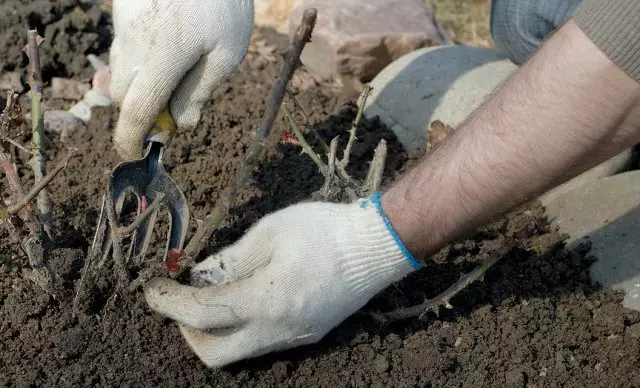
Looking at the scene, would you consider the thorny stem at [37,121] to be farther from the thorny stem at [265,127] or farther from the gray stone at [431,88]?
the gray stone at [431,88]

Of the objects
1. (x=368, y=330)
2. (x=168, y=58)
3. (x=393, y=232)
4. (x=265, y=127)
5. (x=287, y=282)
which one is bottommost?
(x=368, y=330)

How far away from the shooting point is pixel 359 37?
3.43 m

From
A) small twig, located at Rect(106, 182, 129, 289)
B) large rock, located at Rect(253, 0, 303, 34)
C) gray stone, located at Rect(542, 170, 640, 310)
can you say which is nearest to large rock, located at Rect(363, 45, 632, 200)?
gray stone, located at Rect(542, 170, 640, 310)

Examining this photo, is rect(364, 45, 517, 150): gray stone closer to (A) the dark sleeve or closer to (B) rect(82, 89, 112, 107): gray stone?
(B) rect(82, 89, 112, 107): gray stone

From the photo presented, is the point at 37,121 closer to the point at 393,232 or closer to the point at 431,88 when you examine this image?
the point at 393,232

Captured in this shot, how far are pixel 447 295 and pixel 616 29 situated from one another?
832 mm

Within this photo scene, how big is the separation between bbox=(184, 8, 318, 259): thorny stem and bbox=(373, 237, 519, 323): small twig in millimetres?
523

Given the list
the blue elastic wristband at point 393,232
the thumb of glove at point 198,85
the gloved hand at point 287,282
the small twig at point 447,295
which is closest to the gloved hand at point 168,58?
the thumb of glove at point 198,85

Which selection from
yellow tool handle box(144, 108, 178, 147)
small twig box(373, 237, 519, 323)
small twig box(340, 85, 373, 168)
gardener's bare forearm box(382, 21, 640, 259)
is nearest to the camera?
gardener's bare forearm box(382, 21, 640, 259)

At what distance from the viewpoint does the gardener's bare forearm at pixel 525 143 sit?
1.63 m

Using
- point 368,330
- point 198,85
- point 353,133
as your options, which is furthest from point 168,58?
point 368,330

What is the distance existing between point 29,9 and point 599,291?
253 centimetres

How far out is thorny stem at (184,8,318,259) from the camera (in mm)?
1471

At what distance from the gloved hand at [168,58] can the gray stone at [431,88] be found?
3.44 feet
